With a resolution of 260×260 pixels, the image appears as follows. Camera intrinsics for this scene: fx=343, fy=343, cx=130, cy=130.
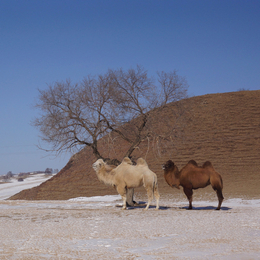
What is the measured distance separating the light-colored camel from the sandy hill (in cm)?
487

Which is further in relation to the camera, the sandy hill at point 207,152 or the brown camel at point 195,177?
the sandy hill at point 207,152

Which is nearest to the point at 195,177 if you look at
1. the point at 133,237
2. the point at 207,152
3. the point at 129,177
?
the point at 129,177

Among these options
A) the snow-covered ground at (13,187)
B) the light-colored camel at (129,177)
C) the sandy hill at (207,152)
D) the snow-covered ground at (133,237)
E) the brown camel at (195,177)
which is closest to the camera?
the snow-covered ground at (133,237)

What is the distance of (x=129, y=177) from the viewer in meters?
14.4

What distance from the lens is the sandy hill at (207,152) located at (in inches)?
1052

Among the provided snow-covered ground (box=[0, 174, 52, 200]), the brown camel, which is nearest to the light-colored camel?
the brown camel

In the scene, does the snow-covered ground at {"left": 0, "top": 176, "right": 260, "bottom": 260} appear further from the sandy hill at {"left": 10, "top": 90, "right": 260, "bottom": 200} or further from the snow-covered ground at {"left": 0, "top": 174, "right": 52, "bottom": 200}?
the snow-covered ground at {"left": 0, "top": 174, "right": 52, "bottom": 200}

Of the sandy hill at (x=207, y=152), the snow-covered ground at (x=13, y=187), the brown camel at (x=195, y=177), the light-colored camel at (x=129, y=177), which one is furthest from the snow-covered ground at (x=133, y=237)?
the snow-covered ground at (x=13, y=187)

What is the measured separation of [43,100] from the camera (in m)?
18.5

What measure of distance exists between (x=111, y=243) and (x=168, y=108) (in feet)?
38.8

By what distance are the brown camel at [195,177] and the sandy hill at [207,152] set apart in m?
4.87

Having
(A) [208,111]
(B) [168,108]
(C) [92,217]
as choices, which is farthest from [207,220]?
(A) [208,111]

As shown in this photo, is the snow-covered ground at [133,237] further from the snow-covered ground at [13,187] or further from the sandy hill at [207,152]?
the snow-covered ground at [13,187]

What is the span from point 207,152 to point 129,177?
22932mm
